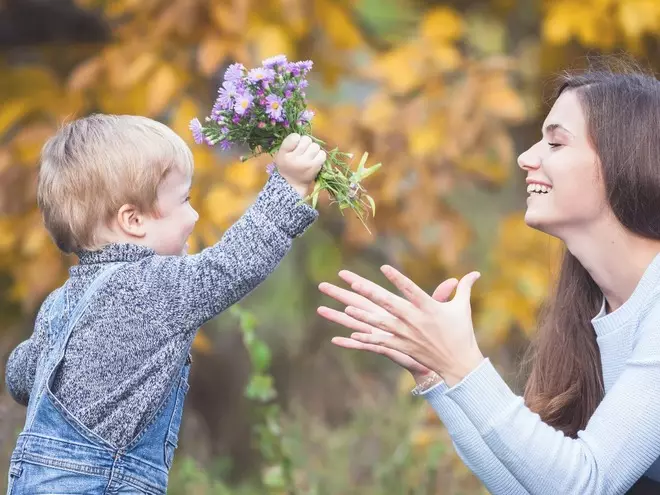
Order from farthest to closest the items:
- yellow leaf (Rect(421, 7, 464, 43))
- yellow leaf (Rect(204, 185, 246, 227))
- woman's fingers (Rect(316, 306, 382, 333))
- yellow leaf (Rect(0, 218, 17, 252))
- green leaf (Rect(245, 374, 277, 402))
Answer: yellow leaf (Rect(421, 7, 464, 43)), yellow leaf (Rect(0, 218, 17, 252)), yellow leaf (Rect(204, 185, 246, 227)), green leaf (Rect(245, 374, 277, 402)), woman's fingers (Rect(316, 306, 382, 333))

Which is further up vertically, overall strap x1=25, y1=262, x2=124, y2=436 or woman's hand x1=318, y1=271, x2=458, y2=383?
overall strap x1=25, y1=262, x2=124, y2=436

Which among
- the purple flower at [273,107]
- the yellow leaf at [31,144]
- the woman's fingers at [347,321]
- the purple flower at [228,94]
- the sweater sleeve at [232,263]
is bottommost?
the woman's fingers at [347,321]

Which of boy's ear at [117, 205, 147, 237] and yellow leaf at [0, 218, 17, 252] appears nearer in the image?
boy's ear at [117, 205, 147, 237]

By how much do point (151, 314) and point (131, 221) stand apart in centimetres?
24

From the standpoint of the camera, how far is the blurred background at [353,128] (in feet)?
12.0

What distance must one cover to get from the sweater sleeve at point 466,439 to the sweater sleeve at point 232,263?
0.45m

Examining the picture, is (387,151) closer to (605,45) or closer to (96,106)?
(605,45)

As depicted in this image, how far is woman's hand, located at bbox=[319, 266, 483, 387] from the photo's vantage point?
1981 millimetres

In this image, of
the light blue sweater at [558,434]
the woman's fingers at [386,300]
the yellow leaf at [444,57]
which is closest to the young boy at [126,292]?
the woman's fingers at [386,300]

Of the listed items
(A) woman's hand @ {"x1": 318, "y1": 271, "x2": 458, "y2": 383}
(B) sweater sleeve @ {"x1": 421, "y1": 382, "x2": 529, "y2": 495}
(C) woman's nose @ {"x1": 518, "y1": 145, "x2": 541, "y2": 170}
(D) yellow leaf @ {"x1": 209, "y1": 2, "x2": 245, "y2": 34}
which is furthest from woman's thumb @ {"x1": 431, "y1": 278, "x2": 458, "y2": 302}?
(D) yellow leaf @ {"x1": 209, "y1": 2, "x2": 245, "y2": 34}

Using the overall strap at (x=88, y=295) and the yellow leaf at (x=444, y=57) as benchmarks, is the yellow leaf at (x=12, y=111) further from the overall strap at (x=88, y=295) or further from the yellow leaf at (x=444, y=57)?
the overall strap at (x=88, y=295)

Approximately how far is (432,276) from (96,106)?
1618mm

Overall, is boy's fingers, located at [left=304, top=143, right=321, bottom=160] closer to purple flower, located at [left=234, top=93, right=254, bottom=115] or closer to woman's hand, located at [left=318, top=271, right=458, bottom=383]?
purple flower, located at [left=234, top=93, right=254, bottom=115]

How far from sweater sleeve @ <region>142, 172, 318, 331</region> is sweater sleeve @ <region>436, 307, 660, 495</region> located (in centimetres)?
49
